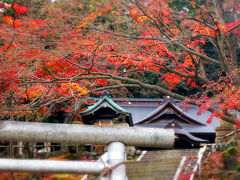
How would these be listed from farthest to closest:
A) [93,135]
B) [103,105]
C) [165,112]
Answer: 1. [165,112]
2. [103,105]
3. [93,135]

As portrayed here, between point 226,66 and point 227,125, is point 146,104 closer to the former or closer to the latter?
point 227,125

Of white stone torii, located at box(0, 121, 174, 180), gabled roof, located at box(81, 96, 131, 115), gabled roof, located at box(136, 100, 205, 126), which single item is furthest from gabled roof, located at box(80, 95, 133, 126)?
white stone torii, located at box(0, 121, 174, 180)

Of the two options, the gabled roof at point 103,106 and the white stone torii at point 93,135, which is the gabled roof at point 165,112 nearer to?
the gabled roof at point 103,106

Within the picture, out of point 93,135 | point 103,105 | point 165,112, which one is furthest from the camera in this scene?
point 165,112

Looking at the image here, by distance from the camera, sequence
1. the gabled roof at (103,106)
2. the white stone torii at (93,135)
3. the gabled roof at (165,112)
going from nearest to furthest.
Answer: the white stone torii at (93,135) → the gabled roof at (103,106) → the gabled roof at (165,112)

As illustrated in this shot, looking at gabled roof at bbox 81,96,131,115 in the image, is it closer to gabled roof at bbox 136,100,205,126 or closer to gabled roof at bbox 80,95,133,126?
gabled roof at bbox 80,95,133,126

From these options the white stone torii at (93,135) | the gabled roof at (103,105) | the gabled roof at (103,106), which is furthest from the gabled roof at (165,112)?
the white stone torii at (93,135)

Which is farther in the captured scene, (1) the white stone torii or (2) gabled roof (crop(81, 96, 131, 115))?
(2) gabled roof (crop(81, 96, 131, 115))

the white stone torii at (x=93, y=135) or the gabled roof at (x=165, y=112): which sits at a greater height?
the gabled roof at (x=165, y=112)

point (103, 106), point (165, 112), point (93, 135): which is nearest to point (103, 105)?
point (103, 106)

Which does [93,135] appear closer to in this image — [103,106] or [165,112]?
[103,106]

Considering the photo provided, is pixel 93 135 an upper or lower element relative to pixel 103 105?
lower

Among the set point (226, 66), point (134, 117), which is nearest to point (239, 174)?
point (226, 66)

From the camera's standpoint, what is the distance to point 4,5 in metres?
18.8
